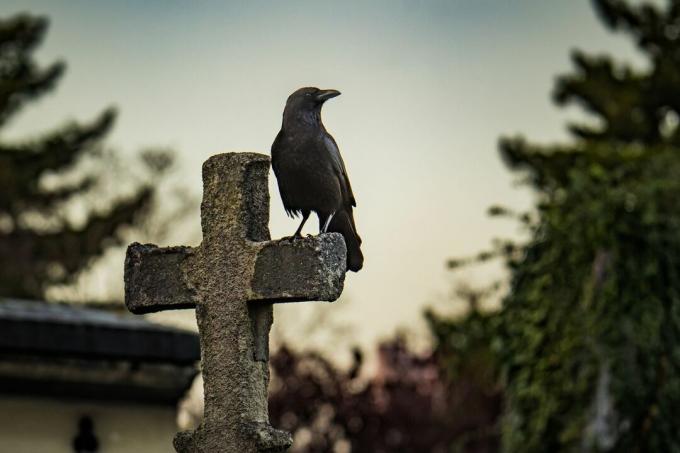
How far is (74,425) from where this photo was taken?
32.2ft

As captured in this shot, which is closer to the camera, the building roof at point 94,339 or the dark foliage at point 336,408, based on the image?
the building roof at point 94,339

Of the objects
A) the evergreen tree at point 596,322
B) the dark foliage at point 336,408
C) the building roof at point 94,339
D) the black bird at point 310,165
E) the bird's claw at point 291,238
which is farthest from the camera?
the dark foliage at point 336,408

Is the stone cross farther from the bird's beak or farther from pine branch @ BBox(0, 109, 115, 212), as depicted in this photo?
pine branch @ BBox(0, 109, 115, 212)

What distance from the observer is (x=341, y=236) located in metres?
5.30

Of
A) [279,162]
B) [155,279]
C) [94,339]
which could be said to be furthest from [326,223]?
[94,339]

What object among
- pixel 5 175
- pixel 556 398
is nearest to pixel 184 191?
pixel 5 175

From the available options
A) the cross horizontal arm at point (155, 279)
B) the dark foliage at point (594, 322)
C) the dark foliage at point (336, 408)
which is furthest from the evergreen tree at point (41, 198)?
the cross horizontal arm at point (155, 279)

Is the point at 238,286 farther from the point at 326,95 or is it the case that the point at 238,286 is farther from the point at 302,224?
the point at 326,95

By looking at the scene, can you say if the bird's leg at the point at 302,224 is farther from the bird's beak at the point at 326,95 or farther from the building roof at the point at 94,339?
the building roof at the point at 94,339

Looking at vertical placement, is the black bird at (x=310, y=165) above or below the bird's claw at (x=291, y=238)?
above

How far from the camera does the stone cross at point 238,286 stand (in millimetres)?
5238

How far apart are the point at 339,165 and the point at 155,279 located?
2.69 ft

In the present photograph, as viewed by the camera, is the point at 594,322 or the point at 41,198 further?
the point at 41,198

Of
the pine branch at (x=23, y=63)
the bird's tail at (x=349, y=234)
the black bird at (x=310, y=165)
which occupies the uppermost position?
the pine branch at (x=23, y=63)
